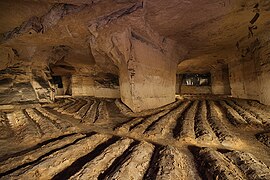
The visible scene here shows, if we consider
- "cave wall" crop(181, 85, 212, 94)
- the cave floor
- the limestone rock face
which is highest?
the limestone rock face

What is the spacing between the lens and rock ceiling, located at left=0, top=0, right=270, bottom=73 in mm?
3357

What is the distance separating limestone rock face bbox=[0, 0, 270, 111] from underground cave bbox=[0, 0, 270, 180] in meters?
0.03

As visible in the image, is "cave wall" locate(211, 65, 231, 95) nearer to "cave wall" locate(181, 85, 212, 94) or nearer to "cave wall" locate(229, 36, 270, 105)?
"cave wall" locate(181, 85, 212, 94)

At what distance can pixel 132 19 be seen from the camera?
382cm

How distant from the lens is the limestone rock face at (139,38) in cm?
350

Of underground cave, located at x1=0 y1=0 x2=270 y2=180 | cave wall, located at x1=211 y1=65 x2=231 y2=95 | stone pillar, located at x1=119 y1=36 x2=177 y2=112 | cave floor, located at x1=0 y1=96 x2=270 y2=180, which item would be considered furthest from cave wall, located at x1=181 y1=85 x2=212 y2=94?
cave floor, located at x1=0 y1=96 x2=270 y2=180

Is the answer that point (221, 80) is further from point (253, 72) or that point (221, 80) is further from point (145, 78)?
point (145, 78)

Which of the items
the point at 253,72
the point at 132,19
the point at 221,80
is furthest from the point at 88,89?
the point at 221,80

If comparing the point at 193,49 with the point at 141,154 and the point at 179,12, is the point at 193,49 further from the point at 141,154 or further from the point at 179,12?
the point at 141,154

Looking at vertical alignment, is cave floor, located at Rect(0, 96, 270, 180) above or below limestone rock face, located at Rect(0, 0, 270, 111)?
below

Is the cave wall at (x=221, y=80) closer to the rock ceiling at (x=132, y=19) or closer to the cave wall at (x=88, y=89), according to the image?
the rock ceiling at (x=132, y=19)

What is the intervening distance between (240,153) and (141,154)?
3.82 feet

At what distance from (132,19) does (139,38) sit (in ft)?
2.44

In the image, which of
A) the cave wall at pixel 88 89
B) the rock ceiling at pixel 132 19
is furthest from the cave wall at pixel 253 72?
the cave wall at pixel 88 89
